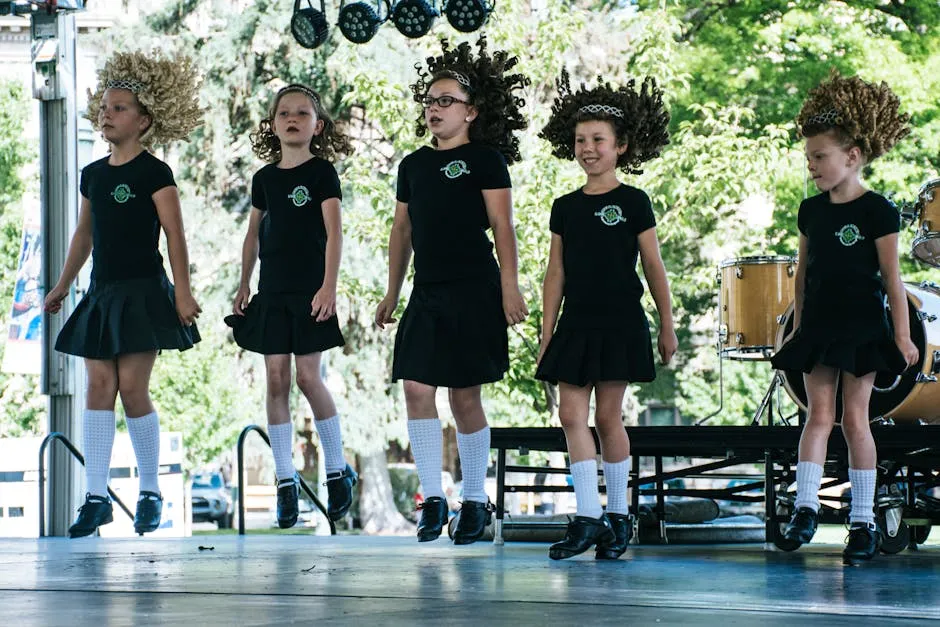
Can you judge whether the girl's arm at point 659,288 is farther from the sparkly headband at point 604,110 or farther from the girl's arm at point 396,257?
the girl's arm at point 396,257

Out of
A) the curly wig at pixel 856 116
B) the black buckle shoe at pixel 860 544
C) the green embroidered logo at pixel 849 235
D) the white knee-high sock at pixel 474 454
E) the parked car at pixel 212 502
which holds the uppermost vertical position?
the curly wig at pixel 856 116

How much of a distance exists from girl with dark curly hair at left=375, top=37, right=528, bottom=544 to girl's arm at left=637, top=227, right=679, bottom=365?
1.69 ft

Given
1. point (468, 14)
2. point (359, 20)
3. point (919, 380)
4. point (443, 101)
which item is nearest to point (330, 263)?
point (443, 101)

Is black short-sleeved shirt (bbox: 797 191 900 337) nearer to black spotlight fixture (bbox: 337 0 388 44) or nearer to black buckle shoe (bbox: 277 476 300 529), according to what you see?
black buckle shoe (bbox: 277 476 300 529)

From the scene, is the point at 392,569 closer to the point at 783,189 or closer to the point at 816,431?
the point at 816,431

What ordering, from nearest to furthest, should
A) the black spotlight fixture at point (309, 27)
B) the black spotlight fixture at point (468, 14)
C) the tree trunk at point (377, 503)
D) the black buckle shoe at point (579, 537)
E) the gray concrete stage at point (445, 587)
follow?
1. the gray concrete stage at point (445, 587)
2. the black buckle shoe at point (579, 537)
3. the black spotlight fixture at point (468, 14)
4. the black spotlight fixture at point (309, 27)
5. the tree trunk at point (377, 503)

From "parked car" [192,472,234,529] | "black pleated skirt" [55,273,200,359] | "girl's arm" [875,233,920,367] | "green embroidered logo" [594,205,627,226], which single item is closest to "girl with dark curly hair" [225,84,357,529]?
"black pleated skirt" [55,273,200,359]

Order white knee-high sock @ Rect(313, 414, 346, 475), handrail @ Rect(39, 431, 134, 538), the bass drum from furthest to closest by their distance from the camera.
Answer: handrail @ Rect(39, 431, 134, 538)
the bass drum
white knee-high sock @ Rect(313, 414, 346, 475)

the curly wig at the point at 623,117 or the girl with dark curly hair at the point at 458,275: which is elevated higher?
the curly wig at the point at 623,117

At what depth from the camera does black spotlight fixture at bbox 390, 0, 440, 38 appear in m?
11.0

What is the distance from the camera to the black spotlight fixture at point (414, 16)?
11.0m

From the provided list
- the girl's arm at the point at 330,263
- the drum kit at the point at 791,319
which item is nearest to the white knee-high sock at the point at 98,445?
the girl's arm at the point at 330,263

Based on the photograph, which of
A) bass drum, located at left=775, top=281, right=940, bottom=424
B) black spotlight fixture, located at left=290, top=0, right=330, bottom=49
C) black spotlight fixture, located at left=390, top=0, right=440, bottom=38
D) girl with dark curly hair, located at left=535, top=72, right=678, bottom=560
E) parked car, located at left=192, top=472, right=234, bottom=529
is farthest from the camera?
parked car, located at left=192, top=472, right=234, bottom=529

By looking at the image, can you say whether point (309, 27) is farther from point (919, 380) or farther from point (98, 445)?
point (919, 380)
